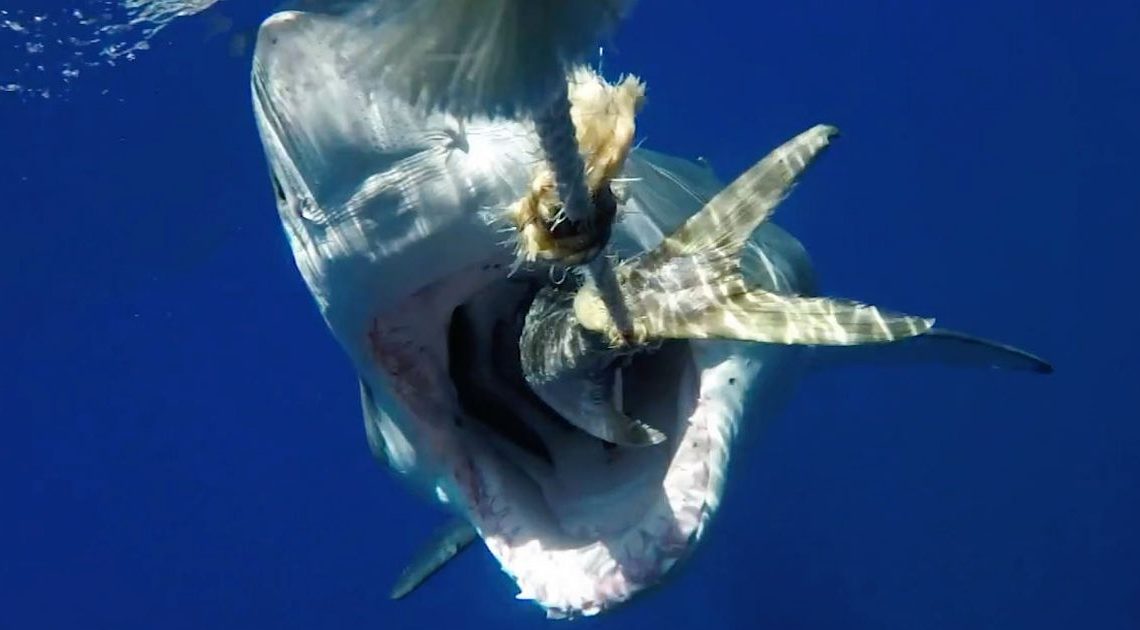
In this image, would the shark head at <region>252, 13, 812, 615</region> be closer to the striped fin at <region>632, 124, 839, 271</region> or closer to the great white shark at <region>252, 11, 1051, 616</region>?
the great white shark at <region>252, 11, 1051, 616</region>

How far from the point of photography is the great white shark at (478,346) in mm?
1796

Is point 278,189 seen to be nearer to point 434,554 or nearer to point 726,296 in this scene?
point 726,296

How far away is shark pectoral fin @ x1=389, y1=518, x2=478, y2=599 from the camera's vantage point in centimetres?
510

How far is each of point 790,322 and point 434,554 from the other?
410cm

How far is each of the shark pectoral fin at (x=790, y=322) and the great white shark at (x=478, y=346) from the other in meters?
0.07

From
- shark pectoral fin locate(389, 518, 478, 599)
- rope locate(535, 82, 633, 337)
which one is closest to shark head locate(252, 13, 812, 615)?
rope locate(535, 82, 633, 337)

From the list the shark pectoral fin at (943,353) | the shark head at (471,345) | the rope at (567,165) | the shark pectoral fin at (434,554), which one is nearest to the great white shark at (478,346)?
the shark head at (471,345)

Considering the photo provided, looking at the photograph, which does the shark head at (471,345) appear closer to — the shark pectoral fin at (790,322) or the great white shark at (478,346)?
the great white shark at (478,346)

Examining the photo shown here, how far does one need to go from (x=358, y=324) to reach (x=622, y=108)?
1006mm

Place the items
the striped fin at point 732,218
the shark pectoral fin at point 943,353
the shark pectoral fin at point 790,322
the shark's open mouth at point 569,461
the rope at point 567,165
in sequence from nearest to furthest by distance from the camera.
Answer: the rope at point 567,165, the shark pectoral fin at point 790,322, the striped fin at point 732,218, the shark's open mouth at point 569,461, the shark pectoral fin at point 943,353

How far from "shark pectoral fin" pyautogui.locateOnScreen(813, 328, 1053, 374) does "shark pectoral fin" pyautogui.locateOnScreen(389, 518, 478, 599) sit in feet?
7.21

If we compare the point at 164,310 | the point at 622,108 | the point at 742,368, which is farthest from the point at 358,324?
the point at 164,310

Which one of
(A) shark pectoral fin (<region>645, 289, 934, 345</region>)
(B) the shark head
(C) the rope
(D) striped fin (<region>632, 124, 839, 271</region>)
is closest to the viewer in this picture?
(C) the rope

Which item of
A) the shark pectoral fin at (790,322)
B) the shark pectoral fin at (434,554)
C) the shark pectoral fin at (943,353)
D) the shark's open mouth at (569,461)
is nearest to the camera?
the shark pectoral fin at (790,322)
